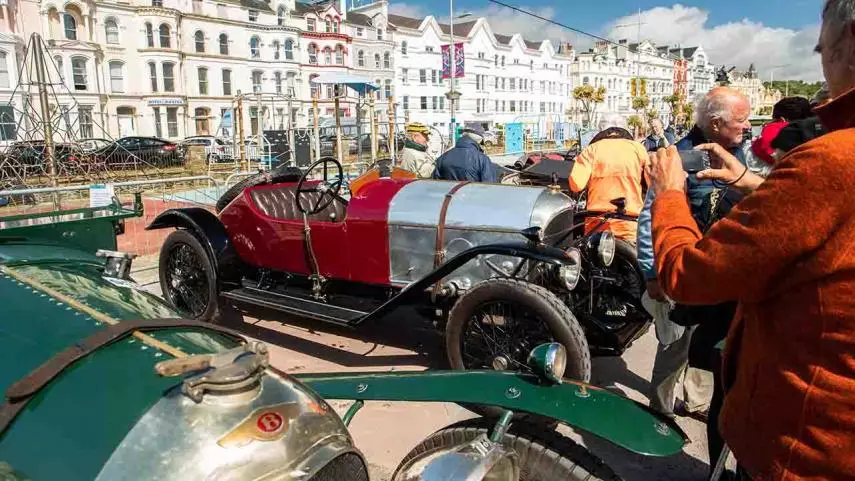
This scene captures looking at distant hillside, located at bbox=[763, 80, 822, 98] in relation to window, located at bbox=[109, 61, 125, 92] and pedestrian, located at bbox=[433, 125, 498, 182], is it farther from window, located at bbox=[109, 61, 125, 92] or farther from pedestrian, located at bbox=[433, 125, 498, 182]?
pedestrian, located at bbox=[433, 125, 498, 182]

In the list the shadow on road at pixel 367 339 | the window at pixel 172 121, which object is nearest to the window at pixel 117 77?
the window at pixel 172 121

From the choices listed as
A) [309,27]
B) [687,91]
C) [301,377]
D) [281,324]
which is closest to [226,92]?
[309,27]

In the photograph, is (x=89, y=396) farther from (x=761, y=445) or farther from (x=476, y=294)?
(x=476, y=294)

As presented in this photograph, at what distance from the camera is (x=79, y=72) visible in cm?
3616

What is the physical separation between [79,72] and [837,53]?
42407 millimetres

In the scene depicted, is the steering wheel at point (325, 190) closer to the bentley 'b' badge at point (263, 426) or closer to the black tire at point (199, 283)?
the black tire at point (199, 283)

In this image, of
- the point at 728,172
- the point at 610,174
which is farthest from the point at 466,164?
the point at 728,172

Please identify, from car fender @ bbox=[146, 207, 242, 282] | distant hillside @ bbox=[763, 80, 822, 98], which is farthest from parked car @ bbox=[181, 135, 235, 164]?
distant hillside @ bbox=[763, 80, 822, 98]

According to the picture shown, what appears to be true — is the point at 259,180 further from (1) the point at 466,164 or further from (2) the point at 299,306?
(1) the point at 466,164

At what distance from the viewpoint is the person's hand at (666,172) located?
1602mm

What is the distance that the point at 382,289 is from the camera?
4.59m

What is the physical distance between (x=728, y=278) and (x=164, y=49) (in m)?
43.2

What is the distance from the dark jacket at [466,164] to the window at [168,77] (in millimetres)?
38449

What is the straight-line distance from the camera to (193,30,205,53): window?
41156 millimetres
